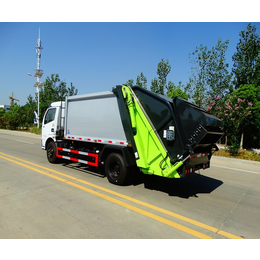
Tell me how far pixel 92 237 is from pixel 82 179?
10.5 ft

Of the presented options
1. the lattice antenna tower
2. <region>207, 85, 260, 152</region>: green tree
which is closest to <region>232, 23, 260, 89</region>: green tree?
<region>207, 85, 260, 152</region>: green tree

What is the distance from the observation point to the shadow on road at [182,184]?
547 cm

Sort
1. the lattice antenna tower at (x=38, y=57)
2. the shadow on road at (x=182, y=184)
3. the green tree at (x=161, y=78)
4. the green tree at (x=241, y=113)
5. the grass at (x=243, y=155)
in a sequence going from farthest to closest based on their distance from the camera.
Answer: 1. the lattice antenna tower at (x=38, y=57)
2. the green tree at (x=161, y=78)
3. the green tree at (x=241, y=113)
4. the grass at (x=243, y=155)
5. the shadow on road at (x=182, y=184)

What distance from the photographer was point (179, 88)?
18062 mm

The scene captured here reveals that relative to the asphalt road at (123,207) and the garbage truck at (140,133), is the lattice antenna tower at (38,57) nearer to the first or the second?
the garbage truck at (140,133)

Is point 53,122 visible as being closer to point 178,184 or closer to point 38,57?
point 178,184

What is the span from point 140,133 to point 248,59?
1506 cm

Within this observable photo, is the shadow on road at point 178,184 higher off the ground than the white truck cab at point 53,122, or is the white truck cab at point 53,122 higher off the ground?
the white truck cab at point 53,122

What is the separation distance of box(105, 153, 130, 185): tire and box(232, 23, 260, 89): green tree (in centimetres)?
1449

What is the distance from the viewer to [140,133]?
5.32 meters

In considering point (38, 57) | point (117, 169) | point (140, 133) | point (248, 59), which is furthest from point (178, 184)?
point (38, 57)

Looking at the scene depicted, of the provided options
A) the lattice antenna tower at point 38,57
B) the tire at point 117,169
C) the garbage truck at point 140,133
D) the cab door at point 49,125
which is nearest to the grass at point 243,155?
the garbage truck at point 140,133

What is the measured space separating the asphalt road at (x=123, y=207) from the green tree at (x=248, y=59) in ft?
38.8

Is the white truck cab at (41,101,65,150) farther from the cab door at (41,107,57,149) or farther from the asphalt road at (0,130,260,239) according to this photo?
the asphalt road at (0,130,260,239)
